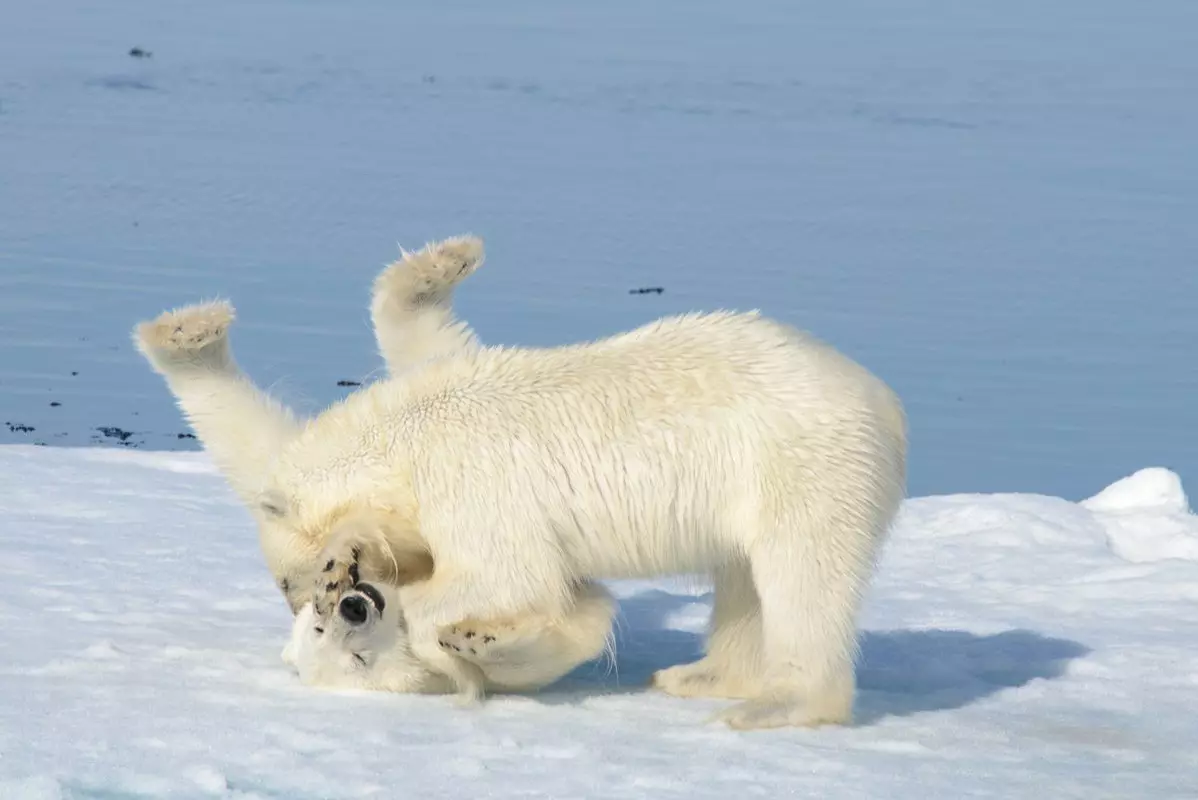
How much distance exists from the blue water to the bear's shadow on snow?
141 centimetres

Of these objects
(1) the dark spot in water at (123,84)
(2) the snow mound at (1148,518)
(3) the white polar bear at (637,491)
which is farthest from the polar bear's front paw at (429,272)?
(1) the dark spot in water at (123,84)

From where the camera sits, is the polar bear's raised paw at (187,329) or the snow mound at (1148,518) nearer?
the polar bear's raised paw at (187,329)

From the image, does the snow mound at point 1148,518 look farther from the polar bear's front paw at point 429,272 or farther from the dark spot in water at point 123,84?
the dark spot in water at point 123,84

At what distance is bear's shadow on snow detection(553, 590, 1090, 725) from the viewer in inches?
212

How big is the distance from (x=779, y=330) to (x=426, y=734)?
4.89 ft

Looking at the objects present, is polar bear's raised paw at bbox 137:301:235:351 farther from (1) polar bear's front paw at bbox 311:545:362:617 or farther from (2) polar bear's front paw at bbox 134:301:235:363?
(1) polar bear's front paw at bbox 311:545:362:617

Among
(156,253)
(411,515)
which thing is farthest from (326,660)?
(156,253)

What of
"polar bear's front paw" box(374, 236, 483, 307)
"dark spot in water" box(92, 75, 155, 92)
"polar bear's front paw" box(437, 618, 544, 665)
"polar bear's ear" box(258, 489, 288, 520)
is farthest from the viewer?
"dark spot in water" box(92, 75, 155, 92)

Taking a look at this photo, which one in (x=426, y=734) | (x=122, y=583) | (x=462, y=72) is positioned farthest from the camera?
(x=462, y=72)

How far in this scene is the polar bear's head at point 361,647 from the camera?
499 cm

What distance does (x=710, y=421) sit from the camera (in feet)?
16.3

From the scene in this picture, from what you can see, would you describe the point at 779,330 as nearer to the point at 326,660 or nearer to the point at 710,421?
the point at 710,421

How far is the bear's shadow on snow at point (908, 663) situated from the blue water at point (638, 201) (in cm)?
141

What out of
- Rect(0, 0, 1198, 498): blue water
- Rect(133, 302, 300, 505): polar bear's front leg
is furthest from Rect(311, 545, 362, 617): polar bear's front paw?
Rect(0, 0, 1198, 498): blue water
